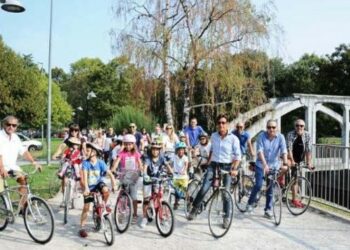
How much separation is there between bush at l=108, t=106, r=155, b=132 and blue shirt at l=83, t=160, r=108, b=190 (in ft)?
54.7

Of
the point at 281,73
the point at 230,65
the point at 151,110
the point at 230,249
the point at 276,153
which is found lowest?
the point at 230,249

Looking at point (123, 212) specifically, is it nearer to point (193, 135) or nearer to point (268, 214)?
point (268, 214)

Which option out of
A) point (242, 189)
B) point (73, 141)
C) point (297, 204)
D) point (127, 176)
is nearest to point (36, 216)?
point (127, 176)

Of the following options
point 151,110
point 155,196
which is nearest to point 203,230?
point 155,196

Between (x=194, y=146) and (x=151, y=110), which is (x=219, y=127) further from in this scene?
(x=151, y=110)

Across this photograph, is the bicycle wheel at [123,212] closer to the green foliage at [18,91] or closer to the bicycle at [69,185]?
the bicycle at [69,185]

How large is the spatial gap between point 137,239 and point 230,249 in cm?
142

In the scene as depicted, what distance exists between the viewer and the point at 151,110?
23219 mm

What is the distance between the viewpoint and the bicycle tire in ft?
28.2

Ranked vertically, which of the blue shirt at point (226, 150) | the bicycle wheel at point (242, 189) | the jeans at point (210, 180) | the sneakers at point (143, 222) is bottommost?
the sneakers at point (143, 222)

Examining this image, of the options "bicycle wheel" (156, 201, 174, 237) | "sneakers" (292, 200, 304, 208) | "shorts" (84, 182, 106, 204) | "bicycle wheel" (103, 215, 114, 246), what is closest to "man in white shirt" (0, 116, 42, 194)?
"shorts" (84, 182, 106, 204)

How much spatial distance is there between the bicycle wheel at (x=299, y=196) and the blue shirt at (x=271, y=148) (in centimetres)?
89

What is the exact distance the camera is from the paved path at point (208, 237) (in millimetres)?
7117

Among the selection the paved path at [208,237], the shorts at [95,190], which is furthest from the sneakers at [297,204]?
the shorts at [95,190]
